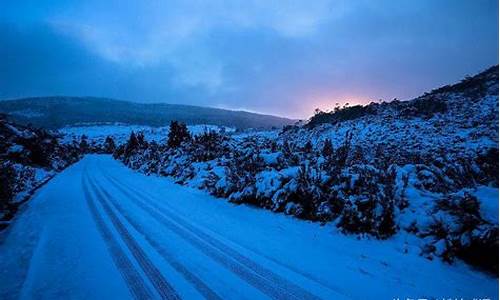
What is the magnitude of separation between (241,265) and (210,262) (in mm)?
489

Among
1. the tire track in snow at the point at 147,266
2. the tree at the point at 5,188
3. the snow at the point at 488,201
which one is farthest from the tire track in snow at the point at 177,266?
the tree at the point at 5,188

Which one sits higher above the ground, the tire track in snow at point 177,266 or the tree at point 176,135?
the tree at point 176,135

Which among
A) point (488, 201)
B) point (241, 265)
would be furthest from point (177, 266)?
point (488, 201)

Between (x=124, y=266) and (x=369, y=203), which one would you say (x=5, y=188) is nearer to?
(x=124, y=266)

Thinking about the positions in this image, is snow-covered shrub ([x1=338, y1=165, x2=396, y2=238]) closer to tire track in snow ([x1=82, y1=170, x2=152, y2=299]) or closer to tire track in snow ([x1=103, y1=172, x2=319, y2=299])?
tire track in snow ([x1=103, y1=172, x2=319, y2=299])

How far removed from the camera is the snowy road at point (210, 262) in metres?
3.71

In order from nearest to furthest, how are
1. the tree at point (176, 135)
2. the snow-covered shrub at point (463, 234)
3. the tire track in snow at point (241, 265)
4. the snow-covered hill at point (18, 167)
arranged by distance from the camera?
1. the tire track in snow at point (241, 265)
2. the snow-covered shrub at point (463, 234)
3. the snow-covered hill at point (18, 167)
4. the tree at point (176, 135)

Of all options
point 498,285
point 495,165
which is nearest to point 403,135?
point 495,165

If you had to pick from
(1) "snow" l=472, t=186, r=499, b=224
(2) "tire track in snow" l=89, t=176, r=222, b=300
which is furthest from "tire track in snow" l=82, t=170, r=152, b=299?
(1) "snow" l=472, t=186, r=499, b=224

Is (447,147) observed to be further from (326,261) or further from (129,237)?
(129,237)

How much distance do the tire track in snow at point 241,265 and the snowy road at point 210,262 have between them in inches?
0.5

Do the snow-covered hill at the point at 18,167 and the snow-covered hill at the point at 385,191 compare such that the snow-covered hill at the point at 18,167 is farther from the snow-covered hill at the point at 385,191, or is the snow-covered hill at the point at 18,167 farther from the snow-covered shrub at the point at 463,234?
the snow-covered shrub at the point at 463,234

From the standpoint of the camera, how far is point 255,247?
207 inches

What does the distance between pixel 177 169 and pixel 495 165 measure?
14.2 metres
